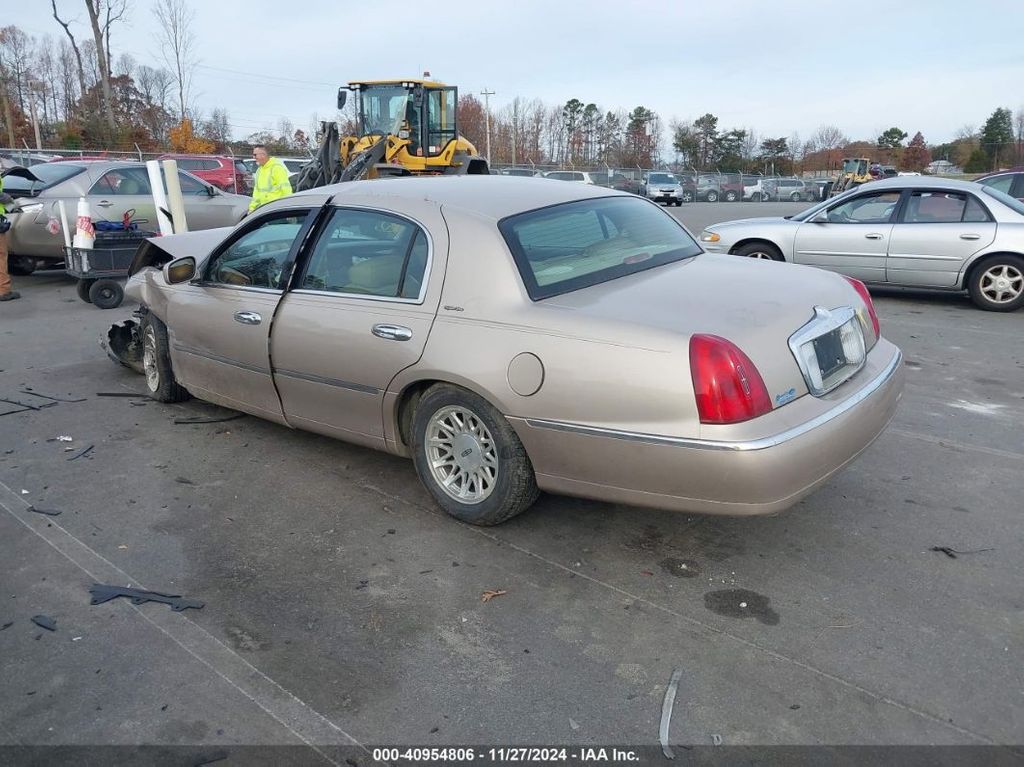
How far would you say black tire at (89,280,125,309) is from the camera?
32.3ft

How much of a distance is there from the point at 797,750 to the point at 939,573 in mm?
1416

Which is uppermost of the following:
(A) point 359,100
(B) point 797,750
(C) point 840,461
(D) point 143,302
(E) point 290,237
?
(A) point 359,100

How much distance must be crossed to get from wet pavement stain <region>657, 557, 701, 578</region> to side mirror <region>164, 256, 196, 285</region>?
3.45m

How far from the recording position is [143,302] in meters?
5.84

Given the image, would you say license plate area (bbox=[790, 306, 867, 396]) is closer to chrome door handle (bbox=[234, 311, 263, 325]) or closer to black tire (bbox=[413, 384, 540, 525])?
black tire (bbox=[413, 384, 540, 525])

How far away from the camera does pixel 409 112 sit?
65.4 ft

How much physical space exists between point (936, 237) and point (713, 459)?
25.7ft

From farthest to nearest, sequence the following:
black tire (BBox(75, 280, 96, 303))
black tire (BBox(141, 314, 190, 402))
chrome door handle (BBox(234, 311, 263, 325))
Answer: black tire (BBox(75, 280, 96, 303)), black tire (BBox(141, 314, 190, 402)), chrome door handle (BBox(234, 311, 263, 325))

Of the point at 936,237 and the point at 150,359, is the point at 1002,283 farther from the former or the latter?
the point at 150,359

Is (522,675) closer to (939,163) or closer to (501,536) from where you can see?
(501,536)

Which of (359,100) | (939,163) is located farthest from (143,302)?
(939,163)

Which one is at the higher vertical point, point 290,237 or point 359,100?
point 359,100

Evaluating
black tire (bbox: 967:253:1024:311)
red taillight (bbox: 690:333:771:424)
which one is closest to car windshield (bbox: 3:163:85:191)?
red taillight (bbox: 690:333:771:424)

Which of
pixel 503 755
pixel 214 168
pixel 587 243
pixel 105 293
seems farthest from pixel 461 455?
pixel 214 168
